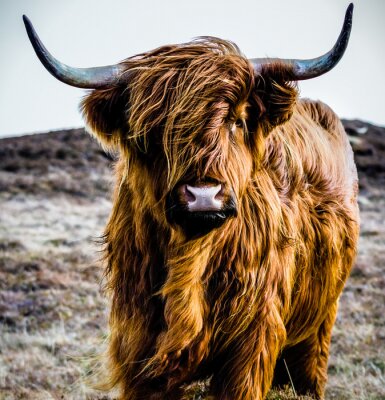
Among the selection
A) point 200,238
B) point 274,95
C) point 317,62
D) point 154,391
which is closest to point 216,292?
point 200,238

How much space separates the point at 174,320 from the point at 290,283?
29.7 inches

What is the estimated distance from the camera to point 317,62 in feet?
9.86

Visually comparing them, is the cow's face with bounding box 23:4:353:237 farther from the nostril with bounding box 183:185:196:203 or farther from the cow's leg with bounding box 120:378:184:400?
the cow's leg with bounding box 120:378:184:400

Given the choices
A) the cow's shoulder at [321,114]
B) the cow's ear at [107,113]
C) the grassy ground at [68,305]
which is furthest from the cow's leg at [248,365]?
the cow's shoulder at [321,114]

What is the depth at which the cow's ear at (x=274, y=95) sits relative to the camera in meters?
3.12

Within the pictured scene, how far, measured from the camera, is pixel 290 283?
11.0 ft

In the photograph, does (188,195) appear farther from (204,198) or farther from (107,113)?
(107,113)

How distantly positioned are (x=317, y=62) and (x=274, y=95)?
0.90 feet

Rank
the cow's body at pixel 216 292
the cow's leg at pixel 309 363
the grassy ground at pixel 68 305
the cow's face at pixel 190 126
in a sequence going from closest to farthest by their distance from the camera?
the cow's face at pixel 190 126 < the cow's body at pixel 216 292 < the cow's leg at pixel 309 363 < the grassy ground at pixel 68 305

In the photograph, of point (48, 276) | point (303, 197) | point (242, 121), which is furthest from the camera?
point (48, 276)

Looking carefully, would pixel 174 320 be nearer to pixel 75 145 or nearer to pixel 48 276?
pixel 48 276

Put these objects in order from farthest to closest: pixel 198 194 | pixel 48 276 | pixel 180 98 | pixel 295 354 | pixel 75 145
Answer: pixel 75 145, pixel 48 276, pixel 295 354, pixel 180 98, pixel 198 194

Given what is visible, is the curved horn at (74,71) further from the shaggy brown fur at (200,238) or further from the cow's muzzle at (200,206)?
the cow's muzzle at (200,206)

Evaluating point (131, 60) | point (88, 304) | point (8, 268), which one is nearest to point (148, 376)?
point (131, 60)
